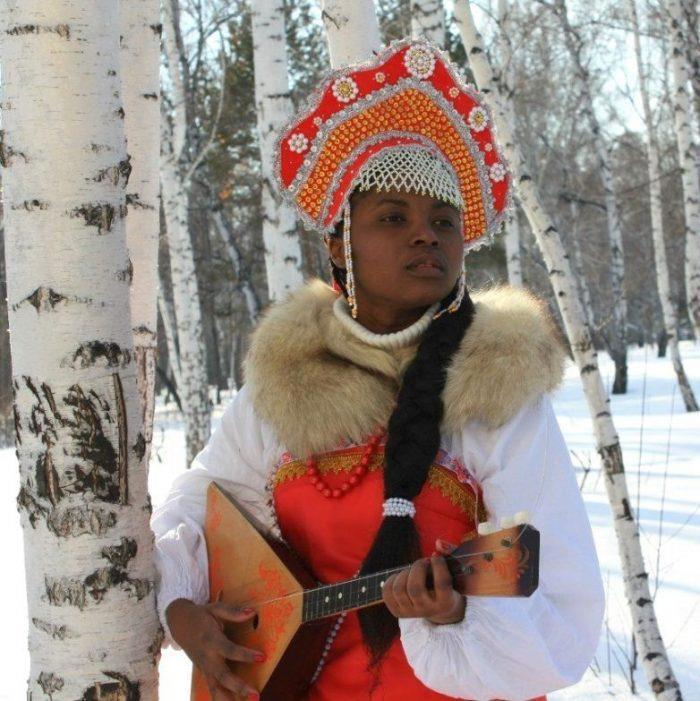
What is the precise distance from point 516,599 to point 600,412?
243 cm

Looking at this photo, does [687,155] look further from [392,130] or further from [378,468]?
[378,468]

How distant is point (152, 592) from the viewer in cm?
198

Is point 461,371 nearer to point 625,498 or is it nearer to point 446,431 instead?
point 446,431

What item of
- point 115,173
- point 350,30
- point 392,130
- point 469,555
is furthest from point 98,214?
point 350,30

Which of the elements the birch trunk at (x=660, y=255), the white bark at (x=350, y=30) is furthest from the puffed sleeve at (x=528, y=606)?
the birch trunk at (x=660, y=255)

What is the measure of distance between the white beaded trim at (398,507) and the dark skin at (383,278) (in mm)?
418

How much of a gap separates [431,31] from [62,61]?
3979 millimetres

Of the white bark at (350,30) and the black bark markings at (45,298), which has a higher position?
the white bark at (350,30)

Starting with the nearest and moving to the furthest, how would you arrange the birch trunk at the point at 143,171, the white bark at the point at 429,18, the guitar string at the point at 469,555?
the guitar string at the point at 469,555, the birch trunk at the point at 143,171, the white bark at the point at 429,18

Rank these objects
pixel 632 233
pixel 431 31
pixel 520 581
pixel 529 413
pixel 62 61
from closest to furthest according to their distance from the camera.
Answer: pixel 520 581 < pixel 62 61 < pixel 529 413 < pixel 431 31 < pixel 632 233

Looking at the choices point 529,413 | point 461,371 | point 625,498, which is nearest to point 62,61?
point 461,371

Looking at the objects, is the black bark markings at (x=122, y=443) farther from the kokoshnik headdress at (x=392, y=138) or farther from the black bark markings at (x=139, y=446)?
the kokoshnik headdress at (x=392, y=138)

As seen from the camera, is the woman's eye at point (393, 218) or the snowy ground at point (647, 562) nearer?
the woman's eye at point (393, 218)

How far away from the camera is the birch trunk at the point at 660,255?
1305 cm
